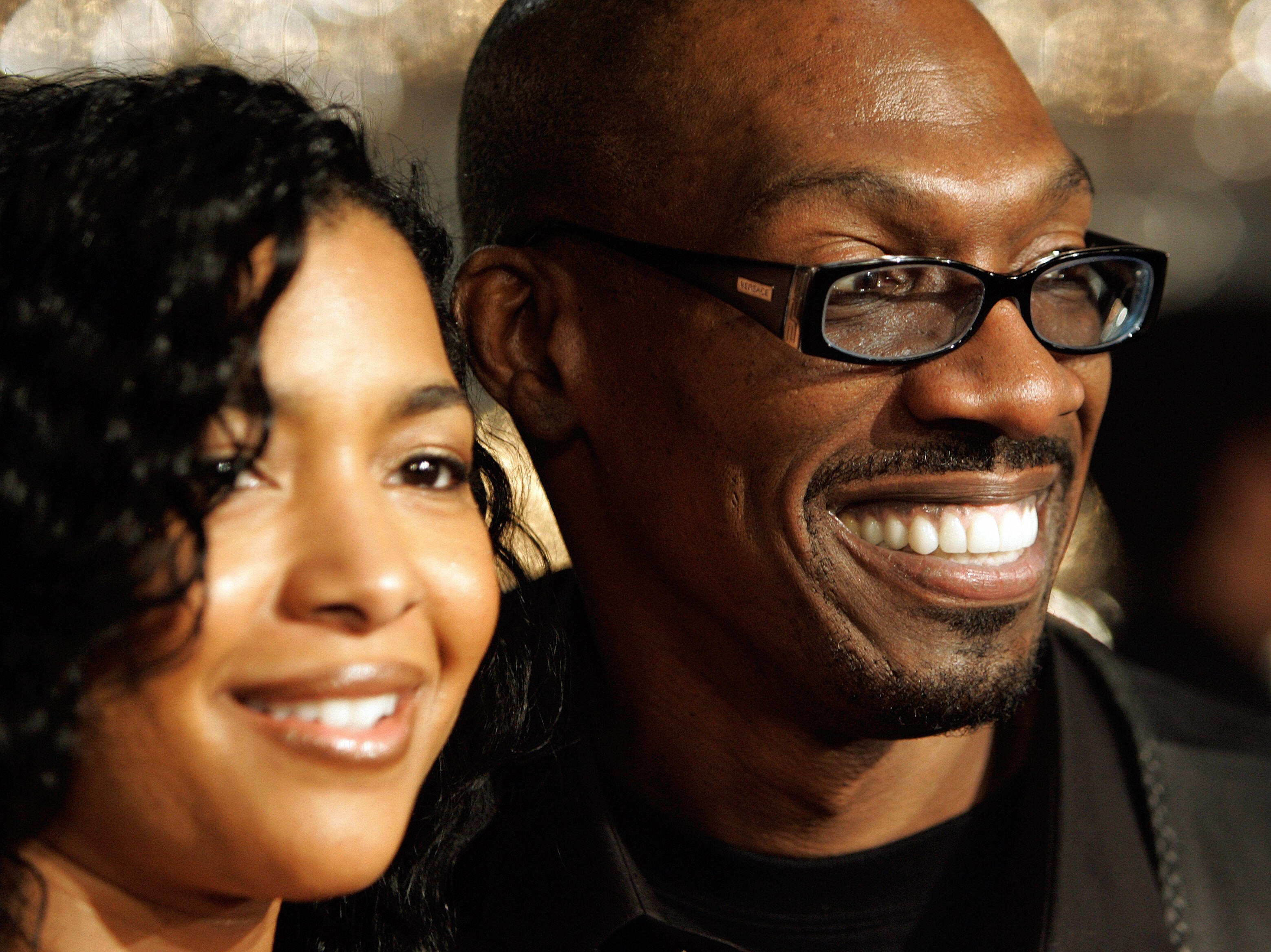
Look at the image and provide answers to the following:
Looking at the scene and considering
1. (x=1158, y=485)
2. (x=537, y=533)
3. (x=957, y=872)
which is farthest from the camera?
(x=1158, y=485)

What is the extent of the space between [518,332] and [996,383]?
609 mm

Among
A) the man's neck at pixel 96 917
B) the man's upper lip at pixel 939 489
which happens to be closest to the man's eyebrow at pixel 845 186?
the man's upper lip at pixel 939 489

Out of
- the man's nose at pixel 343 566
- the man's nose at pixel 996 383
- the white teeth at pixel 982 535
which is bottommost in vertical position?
the white teeth at pixel 982 535

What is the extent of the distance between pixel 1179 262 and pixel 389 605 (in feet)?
7.70

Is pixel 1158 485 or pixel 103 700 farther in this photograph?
pixel 1158 485

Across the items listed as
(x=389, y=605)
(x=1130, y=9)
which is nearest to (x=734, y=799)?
(x=389, y=605)

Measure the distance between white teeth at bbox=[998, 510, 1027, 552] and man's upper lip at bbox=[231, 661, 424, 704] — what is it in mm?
738

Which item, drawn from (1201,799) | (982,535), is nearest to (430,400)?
(982,535)

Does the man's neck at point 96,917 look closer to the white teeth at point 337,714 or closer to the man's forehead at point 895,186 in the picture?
the white teeth at point 337,714

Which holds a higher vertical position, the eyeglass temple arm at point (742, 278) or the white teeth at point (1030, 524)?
the eyeglass temple arm at point (742, 278)

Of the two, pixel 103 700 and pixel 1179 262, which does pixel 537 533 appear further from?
pixel 1179 262

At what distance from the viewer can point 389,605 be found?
0.96 meters

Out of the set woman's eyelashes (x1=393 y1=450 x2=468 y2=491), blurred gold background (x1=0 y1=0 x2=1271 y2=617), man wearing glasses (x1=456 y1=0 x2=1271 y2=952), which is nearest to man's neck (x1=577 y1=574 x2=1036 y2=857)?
man wearing glasses (x1=456 y1=0 x2=1271 y2=952)

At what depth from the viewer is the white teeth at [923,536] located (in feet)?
4.59
